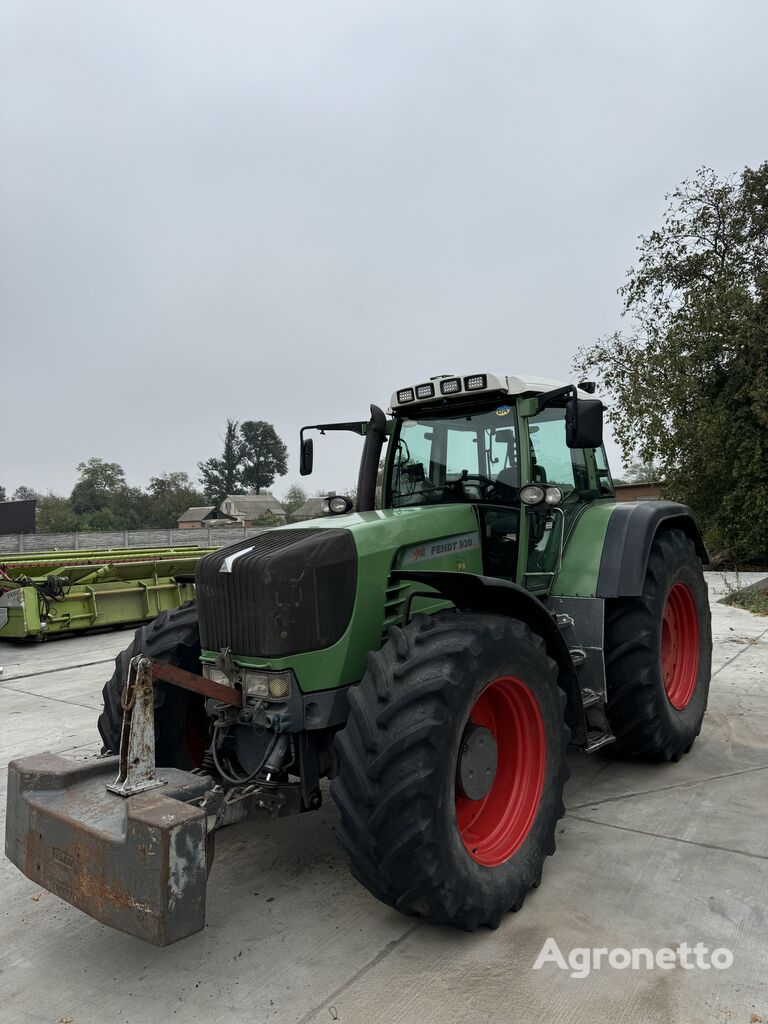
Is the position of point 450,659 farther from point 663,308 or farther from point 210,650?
point 663,308

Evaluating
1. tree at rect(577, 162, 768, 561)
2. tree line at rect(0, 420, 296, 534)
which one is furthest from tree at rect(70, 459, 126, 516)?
tree at rect(577, 162, 768, 561)

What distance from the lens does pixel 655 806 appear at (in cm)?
389

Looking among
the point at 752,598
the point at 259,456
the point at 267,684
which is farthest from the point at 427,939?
the point at 259,456

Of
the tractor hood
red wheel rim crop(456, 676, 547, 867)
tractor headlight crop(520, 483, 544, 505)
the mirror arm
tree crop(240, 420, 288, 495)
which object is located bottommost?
red wheel rim crop(456, 676, 547, 867)

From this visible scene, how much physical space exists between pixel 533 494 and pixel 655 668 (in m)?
1.35

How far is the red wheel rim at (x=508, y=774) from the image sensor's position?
10.0 feet

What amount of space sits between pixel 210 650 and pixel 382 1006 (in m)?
1.51

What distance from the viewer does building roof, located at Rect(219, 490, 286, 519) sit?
3164 inches

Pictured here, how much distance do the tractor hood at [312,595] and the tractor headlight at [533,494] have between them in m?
0.52

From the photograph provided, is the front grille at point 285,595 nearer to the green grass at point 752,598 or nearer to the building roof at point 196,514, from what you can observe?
the green grass at point 752,598

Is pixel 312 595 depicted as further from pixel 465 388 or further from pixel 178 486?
pixel 178 486

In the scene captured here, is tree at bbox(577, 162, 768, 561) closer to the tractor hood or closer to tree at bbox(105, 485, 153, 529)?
the tractor hood

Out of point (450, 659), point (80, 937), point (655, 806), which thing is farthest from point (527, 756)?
point (80, 937)

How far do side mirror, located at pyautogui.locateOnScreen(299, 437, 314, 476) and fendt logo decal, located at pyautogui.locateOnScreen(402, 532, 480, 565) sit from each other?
1192 mm
